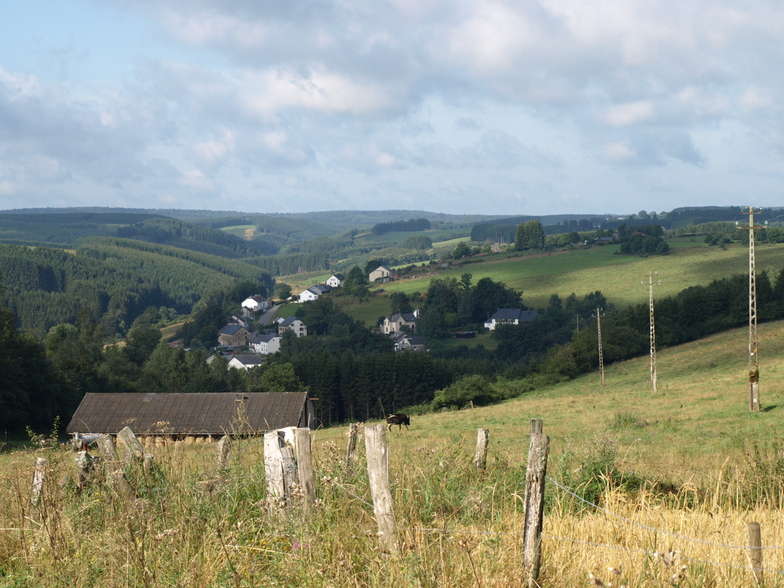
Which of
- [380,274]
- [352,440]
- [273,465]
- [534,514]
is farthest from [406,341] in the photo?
[534,514]

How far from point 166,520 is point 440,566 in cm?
215

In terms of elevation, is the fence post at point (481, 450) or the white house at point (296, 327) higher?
the fence post at point (481, 450)

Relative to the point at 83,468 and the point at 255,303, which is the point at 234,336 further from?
the point at 83,468

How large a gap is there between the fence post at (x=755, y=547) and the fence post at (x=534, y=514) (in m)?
1.17

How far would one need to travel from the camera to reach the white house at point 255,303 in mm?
167300

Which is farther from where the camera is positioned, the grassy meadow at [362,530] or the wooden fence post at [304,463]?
the wooden fence post at [304,463]

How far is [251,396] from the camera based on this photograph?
129 feet

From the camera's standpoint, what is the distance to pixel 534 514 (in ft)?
14.1

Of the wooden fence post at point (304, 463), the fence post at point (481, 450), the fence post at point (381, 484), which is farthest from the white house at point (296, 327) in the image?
the fence post at point (381, 484)

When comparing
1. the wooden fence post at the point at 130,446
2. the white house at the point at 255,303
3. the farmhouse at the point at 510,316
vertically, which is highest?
the wooden fence post at the point at 130,446

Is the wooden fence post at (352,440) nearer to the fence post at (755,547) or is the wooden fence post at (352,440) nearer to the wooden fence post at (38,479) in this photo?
the wooden fence post at (38,479)

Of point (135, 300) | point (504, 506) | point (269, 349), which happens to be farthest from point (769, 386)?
point (135, 300)

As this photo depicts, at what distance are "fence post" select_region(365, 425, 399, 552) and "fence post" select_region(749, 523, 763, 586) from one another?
6.91 feet

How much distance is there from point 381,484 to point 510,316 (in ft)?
353
